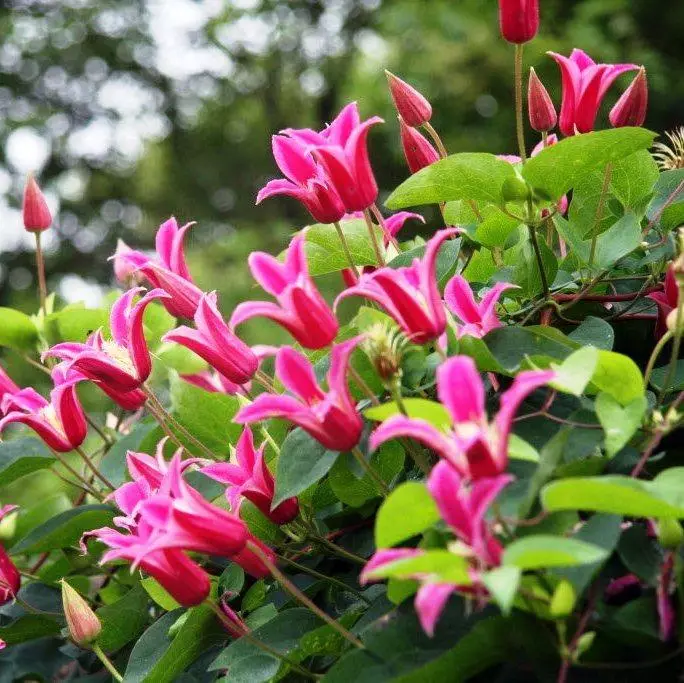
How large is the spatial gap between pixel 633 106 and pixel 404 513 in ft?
1.56

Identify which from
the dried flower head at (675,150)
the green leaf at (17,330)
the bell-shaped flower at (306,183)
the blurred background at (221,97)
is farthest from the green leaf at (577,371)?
the blurred background at (221,97)

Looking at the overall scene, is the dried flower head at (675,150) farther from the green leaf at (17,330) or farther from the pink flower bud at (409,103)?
the green leaf at (17,330)

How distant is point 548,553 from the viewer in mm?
429

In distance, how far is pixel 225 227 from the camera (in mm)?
7898

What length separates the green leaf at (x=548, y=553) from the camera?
428mm

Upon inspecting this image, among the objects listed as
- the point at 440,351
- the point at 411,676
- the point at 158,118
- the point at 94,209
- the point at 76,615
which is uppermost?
the point at 440,351

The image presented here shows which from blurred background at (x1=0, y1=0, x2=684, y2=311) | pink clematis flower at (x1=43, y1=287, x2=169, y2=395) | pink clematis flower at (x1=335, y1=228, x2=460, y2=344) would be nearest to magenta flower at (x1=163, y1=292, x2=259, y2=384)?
pink clematis flower at (x1=43, y1=287, x2=169, y2=395)

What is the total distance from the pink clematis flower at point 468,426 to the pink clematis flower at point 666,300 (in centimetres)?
21

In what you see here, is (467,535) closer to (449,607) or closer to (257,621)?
(449,607)

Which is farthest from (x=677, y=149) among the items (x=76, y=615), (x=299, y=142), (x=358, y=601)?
(x=76, y=615)

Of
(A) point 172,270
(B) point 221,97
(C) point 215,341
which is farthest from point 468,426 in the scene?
(B) point 221,97

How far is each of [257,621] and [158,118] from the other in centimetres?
877

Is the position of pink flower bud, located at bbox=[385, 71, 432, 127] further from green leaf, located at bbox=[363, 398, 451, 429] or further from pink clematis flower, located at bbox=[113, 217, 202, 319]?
green leaf, located at bbox=[363, 398, 451, 429]

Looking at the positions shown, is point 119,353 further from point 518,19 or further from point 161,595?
point 518,19
